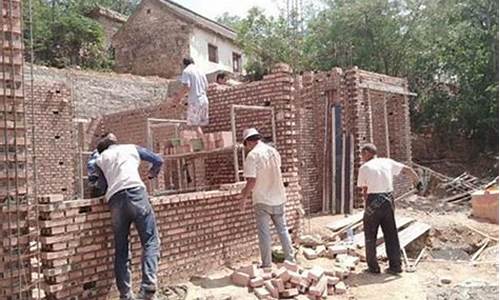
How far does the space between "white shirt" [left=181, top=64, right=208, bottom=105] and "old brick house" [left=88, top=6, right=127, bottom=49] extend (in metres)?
23.9

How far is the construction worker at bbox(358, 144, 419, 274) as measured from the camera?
616 cm

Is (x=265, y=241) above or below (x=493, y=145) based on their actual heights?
below

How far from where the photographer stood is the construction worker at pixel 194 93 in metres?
7.42

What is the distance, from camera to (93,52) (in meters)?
26.1

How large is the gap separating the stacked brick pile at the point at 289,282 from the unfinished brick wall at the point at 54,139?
8400mm

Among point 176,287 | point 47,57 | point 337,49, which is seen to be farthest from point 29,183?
point 47,57

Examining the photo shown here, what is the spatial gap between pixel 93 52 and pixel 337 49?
13267 millimetres

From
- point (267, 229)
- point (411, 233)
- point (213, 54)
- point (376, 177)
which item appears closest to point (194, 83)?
point (267, 229)

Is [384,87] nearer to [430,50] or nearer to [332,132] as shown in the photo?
[332,132]

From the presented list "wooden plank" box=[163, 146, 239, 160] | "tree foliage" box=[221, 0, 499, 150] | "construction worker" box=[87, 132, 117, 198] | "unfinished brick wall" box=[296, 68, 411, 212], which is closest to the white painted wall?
"tree foliage" box=[221, 0, 499, 150]

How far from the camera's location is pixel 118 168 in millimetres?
4812

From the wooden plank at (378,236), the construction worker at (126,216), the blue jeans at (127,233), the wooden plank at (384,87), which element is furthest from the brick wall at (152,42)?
the blue jeans at (127,233)

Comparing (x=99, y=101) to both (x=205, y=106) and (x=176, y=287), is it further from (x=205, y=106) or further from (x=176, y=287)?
(x=176, y=287)

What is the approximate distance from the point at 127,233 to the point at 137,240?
0.67 m
